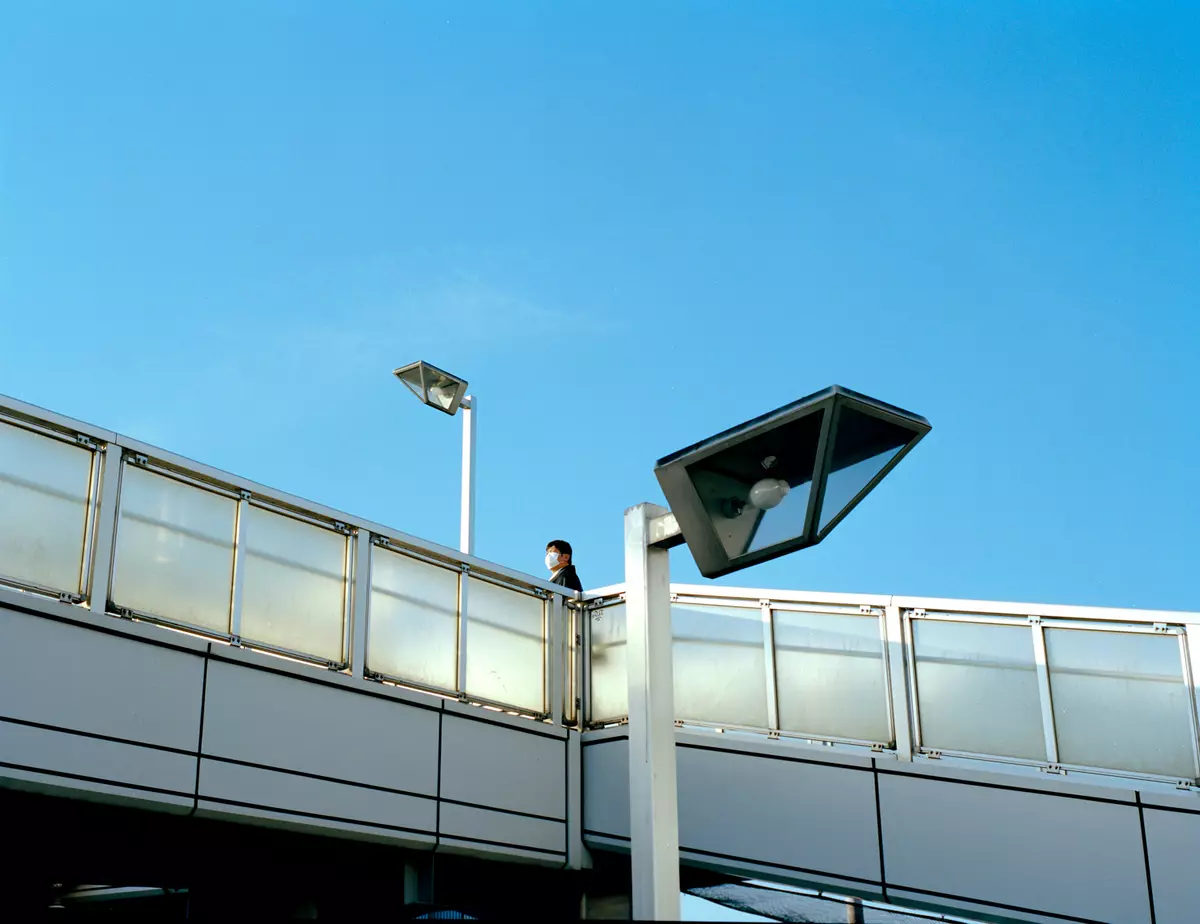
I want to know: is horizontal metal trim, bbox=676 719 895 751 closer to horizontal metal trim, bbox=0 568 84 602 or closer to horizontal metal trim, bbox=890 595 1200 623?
horizontal metal trim, bbox=890 595 1200 623

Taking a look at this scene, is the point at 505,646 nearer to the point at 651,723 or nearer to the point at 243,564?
the point at 243,564

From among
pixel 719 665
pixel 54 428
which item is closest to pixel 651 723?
pixel 54 428

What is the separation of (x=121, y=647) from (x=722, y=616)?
17.0 ft

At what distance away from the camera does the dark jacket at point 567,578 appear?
15023mm

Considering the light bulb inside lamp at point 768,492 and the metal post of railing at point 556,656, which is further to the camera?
the metal post of railing at point 556,656

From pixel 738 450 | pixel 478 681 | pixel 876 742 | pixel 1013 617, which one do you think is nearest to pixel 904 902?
pixel 876 742

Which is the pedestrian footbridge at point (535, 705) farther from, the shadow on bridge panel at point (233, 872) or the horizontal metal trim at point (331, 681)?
the shadow on bridge panel at point (233, 872)

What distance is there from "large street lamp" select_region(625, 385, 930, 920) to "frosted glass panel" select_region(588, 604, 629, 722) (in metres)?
7.30

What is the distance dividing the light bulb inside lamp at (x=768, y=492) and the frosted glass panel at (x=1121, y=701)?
6.47 metres

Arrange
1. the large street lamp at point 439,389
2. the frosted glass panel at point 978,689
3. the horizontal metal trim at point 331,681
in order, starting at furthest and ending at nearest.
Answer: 1. the large street lamp at point 439,389
2. the frosted glass panel at point 978,689
3. the horizontal metal trim at point 331,681

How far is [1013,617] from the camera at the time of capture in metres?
12.4

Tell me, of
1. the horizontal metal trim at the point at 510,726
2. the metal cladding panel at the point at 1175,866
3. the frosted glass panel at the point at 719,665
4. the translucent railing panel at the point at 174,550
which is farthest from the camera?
the horizontal metal trim at the point at 510,726

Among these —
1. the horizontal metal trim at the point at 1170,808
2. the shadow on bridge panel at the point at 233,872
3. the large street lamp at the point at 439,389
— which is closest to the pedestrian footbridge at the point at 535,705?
the horizontal metal trim at the point at 1170,808

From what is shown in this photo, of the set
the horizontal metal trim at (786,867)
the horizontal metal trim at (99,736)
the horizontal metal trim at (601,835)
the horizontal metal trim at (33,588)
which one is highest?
Answer: the horizontal metal trim at (33,588)
